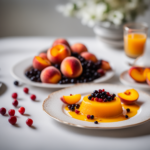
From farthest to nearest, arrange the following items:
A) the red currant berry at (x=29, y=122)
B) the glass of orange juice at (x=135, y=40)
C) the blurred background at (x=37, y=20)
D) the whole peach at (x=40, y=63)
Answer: the blurred background at (x=37, y=20)
the glass of orange juice at (x=135, y=40)
the whole peach at (x=40, y=63)
the red currant berry at (x=29, y=122)

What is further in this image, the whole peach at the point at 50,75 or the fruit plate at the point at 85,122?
the whole peach at the point at 50,75

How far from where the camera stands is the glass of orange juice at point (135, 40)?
1.54 meters

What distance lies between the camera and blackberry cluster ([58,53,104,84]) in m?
1.17

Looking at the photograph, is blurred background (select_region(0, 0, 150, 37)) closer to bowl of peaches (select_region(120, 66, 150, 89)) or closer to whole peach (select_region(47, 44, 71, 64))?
whole peach (select_region(47, 44, 71, 64))

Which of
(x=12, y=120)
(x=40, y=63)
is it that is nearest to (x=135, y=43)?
(x=40, y=63)

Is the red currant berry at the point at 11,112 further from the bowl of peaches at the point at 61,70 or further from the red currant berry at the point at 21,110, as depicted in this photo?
the bowl of peaches at the point at 61,70

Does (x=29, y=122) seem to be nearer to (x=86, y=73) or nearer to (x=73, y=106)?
(x=73, y=106)

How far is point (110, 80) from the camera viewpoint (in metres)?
1.28

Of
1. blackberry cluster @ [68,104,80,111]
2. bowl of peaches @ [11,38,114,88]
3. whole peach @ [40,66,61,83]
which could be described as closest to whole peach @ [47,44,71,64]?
bowl of peaches @ [11,38,114,88]

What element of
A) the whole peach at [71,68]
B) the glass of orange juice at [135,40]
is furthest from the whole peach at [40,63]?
the glass of orange juice at [135,40]

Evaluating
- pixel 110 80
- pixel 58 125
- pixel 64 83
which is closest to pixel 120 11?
pixel 110 80

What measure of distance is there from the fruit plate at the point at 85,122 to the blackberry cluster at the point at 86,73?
103mm

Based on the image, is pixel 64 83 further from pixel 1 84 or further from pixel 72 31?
pixel 72 31

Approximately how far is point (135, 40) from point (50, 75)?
2.48 ft
